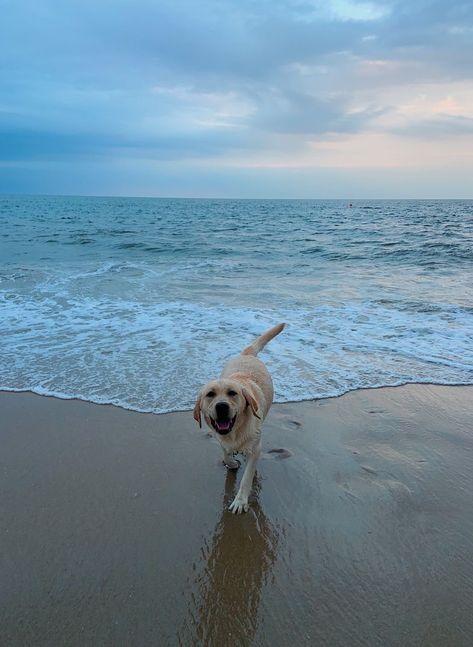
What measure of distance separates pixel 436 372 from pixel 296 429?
7.43ft

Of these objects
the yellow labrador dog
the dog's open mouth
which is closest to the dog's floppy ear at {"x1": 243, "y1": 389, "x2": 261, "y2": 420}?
the yellow labrador dog

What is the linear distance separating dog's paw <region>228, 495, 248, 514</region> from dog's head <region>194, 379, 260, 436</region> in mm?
430

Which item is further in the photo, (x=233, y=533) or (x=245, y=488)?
(x=245, y=488)

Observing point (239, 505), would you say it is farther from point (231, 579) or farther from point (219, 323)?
point (219, 323)

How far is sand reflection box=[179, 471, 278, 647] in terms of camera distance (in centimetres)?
215

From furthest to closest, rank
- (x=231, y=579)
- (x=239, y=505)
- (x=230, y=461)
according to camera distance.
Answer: (x=230, y=461) < (x=239, y=505) < (x=231, y=579)

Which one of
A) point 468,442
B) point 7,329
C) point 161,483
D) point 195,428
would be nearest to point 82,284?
point 7,329

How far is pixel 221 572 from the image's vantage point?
2.51 m

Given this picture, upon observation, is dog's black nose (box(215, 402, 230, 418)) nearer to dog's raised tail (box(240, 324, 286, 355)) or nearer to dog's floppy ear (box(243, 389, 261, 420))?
dog's floppy ear (box(243, 389, 261, 420))

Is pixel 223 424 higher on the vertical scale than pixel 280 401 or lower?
higher

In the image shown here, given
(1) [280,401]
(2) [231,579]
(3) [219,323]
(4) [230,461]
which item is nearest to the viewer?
(2) [231,579]

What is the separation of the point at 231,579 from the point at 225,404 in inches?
40.0

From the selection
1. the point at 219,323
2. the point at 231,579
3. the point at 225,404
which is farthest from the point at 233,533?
the point at 219,323

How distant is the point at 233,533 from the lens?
9.30 feet
